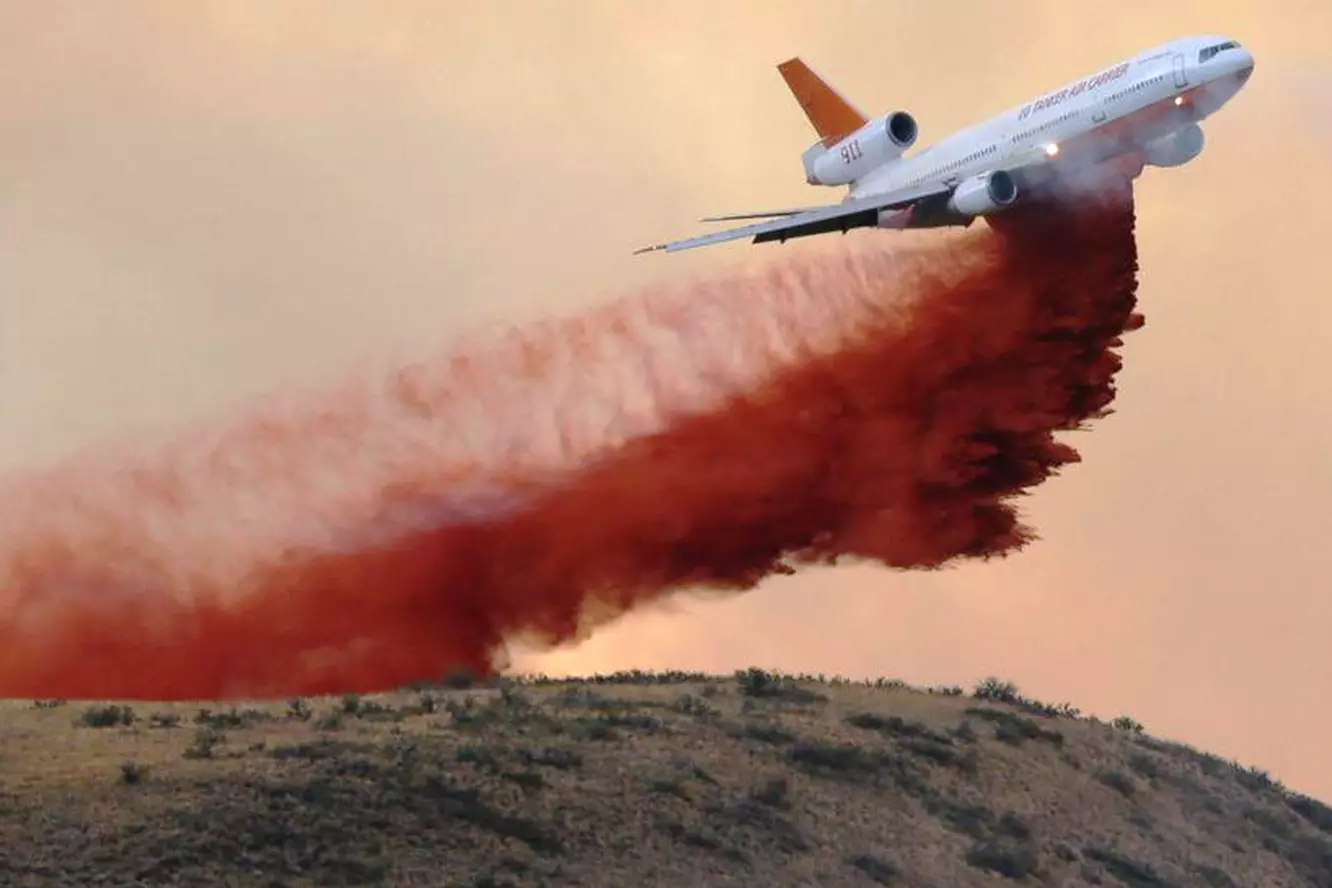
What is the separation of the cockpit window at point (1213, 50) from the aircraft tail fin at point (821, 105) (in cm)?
2111

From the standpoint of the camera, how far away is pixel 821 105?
85.2 metres

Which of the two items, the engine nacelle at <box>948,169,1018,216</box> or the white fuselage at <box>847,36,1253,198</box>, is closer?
the white fuselage at <box>847,36,1253,198</box>

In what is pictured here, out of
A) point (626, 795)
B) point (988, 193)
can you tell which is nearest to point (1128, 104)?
point (988, 193)

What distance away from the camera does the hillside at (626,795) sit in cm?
3688

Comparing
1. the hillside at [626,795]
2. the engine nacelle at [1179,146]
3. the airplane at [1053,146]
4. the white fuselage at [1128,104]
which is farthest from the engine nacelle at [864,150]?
the hillside at [626,795]

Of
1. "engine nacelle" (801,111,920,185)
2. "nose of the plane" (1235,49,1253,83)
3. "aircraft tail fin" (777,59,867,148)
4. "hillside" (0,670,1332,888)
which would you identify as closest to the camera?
"hillside" (0,670,1332,888)

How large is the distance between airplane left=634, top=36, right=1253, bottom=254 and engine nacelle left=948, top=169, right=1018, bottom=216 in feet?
0.10

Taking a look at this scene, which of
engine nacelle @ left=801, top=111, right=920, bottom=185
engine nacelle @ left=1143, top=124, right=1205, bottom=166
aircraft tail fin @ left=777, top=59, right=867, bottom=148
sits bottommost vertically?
engine nacelle @ left=1143, top=124, right=1205, bottom=166

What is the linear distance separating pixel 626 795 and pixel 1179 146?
104 ft

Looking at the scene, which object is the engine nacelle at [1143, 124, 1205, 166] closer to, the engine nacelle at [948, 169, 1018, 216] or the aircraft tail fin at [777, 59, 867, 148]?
the engine nacelle at [948, 169, 1018, 216]

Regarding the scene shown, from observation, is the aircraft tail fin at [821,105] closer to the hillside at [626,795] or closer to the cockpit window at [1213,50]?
the cockpit window at [1213,50]

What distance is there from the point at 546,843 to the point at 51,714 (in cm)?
1261

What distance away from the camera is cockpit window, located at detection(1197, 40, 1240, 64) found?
63031 mm

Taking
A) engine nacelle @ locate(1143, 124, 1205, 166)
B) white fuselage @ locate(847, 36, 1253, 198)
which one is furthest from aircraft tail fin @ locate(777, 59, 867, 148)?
engine nacelle @ locate(1143, 124, 1205, 166)
